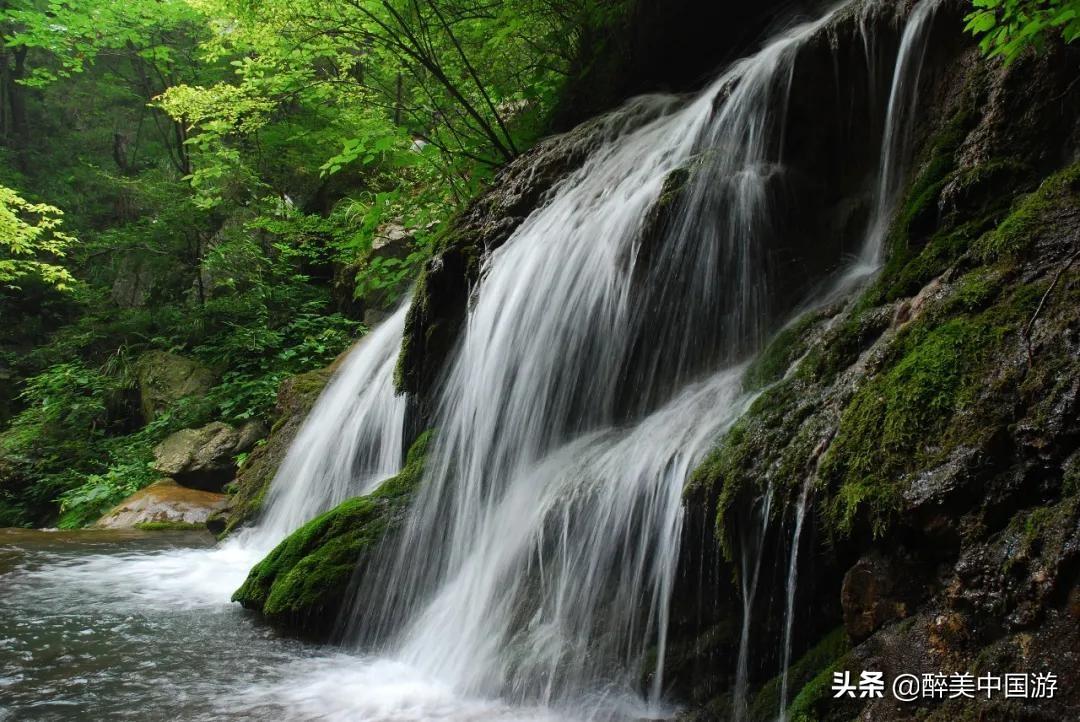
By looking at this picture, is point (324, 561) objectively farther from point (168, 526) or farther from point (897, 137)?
point (168, 526)

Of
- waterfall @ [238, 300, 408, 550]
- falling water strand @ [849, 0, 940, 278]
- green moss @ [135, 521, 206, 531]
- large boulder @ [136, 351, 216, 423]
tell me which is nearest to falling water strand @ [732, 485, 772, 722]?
falling water strand @ [849, 0, 940, 278]

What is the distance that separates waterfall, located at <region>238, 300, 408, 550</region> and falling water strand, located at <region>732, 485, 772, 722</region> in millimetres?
4130

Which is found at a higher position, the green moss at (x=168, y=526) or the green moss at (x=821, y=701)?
the green moss at (x=821, y=701)

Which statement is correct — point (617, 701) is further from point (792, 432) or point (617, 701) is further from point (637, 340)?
point (637, 340)

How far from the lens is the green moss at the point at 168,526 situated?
870 centimetres

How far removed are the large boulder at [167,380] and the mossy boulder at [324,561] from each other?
881cm

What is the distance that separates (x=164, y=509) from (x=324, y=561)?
224 inches

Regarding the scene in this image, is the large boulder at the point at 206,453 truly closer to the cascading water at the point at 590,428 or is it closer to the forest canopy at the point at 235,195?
the forest canopy at the point at 235,195

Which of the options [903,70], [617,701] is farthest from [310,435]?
[903,70]

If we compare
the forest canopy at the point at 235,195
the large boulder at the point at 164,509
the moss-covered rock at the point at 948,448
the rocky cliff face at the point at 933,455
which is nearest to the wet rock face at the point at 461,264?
the forest canopy at the point at 235,195

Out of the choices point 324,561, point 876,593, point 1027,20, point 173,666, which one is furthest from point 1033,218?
point 173,666

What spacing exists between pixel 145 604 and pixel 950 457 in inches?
205

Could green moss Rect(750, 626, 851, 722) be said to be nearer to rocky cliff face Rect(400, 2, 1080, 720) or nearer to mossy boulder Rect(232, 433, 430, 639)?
rocky cliff face Rect(400, 2, 1080, 720)

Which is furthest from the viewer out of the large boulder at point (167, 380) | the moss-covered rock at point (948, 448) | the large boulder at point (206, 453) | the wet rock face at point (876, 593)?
the large boulder at point (167, 380)
